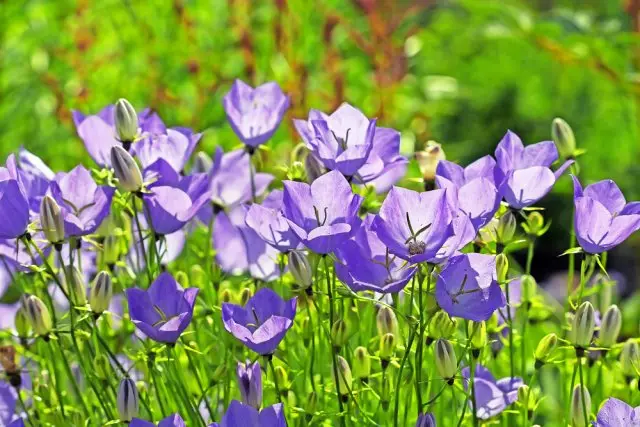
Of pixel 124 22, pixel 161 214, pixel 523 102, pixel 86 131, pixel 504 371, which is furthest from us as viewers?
pixel 523 102

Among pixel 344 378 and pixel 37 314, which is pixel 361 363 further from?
pixel 37 314

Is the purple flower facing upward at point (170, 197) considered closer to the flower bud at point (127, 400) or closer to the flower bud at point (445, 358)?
the flower bud at point (127, 400)

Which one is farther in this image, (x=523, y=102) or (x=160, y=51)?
(x=523, y=102)

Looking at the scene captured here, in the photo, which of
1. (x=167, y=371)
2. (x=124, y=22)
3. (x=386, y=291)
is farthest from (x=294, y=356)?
(x=124, y=22)

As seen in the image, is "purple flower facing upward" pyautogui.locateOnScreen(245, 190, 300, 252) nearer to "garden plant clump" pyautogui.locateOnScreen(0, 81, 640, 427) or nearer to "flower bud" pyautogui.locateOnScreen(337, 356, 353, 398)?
"garden plant clump" pyautogui.locateOnScreen(0, 81, 640, 427)

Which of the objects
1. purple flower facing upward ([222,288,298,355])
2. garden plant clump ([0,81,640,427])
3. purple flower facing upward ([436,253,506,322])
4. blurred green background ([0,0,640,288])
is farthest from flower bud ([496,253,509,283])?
blurred green background ([0,0,640,288])

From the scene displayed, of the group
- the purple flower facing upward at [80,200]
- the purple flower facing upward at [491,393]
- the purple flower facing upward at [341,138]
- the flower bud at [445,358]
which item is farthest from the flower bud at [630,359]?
the purple flower facing upward at [80,200]

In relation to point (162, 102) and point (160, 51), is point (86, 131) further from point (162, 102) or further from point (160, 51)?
point (160, 51)
